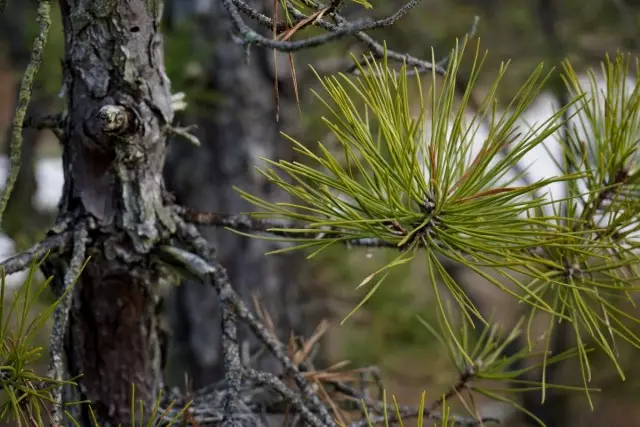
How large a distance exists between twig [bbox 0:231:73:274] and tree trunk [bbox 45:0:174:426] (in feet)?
0.09

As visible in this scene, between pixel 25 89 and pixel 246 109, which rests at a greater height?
pixel 246 109

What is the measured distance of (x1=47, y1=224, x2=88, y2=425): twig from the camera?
0.48 m

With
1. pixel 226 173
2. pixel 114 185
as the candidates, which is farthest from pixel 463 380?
pixel 226 173

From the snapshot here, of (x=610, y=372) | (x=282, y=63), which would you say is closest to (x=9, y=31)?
(x=282, y=63)

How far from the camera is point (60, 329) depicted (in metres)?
0.52

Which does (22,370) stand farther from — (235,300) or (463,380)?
(463,380)

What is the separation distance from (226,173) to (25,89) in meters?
1.21

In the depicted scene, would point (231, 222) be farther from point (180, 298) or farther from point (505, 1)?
point (505, 1)

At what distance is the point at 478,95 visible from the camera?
8.91 feet

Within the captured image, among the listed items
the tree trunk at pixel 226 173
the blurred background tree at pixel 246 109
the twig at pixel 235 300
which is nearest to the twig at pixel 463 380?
the twig at pixel 235 300

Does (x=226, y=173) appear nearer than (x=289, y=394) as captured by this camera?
No

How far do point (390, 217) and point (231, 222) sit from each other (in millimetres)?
165

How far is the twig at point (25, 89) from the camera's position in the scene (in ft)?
1.55

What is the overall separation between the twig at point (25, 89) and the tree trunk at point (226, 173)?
111 cm
